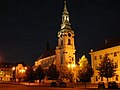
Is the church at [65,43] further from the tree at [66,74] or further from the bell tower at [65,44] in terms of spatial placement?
the tree at [66,74]

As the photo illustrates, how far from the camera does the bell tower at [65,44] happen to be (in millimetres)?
115875

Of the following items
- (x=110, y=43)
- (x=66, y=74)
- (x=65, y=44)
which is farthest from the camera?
(x=65, y=44)

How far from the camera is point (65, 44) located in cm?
11656

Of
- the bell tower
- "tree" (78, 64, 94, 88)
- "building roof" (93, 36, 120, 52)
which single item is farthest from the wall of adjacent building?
the bell tower

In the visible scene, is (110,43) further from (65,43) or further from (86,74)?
(65,43)

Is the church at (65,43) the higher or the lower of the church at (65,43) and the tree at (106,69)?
the higher

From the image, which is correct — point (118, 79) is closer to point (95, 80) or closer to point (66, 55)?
point (95, 80)

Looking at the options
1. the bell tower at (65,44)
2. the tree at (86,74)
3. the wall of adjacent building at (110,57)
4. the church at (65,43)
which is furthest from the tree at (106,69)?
the bell tower at (65,44)

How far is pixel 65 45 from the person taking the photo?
11638cm

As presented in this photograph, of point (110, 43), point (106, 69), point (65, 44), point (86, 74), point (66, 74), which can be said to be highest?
point (65, 44)

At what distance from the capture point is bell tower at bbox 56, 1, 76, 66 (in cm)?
11588

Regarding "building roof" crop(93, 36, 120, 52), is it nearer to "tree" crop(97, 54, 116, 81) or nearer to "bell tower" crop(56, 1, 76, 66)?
"tree" crop(97, 54, 116, 81)

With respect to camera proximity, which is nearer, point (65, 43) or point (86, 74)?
point (86, 74)

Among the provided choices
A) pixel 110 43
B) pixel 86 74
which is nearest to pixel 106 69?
pixel 86 74
